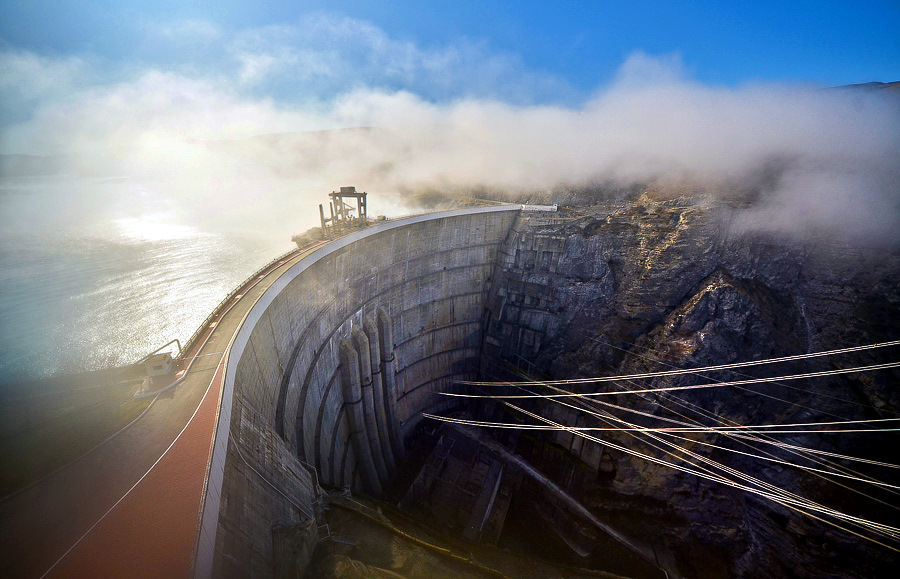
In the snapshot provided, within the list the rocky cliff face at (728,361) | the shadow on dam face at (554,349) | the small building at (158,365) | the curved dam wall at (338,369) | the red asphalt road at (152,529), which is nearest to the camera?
the red asphalt road at (152,529)

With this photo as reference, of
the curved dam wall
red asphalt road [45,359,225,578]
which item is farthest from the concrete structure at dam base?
red asphalt road [45,359,225,578]

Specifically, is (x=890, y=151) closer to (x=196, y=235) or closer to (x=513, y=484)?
(x=513, y=484)

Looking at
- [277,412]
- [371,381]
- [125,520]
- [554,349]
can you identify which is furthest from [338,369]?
A: [554,349]

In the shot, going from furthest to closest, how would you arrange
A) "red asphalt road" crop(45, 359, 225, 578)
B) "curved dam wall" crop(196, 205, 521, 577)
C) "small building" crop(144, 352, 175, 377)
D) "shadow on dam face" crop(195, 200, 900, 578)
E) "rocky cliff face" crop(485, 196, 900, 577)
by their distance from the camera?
"rocky cliff face" crop(485, 196, 900, 577) → "shadow on dam face" crop(195, 200, 900, 578) → "small building" crop(144, 352, 175, 377) → "curved dam wall" crop(196, 205, 521, 577) → "red asphalt road" crop(45, 359, 225, 578)

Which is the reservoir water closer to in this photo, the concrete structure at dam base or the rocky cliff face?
the concrete structure at dam base

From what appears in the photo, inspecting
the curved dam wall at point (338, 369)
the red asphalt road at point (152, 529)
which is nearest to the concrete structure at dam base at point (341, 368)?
the curved dam wall at point (338, 369)

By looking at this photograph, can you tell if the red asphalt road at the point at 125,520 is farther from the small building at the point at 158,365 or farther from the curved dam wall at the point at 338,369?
the small building at the point at 158,365

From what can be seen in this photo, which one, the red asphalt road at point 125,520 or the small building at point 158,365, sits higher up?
the small building at point 158,365
